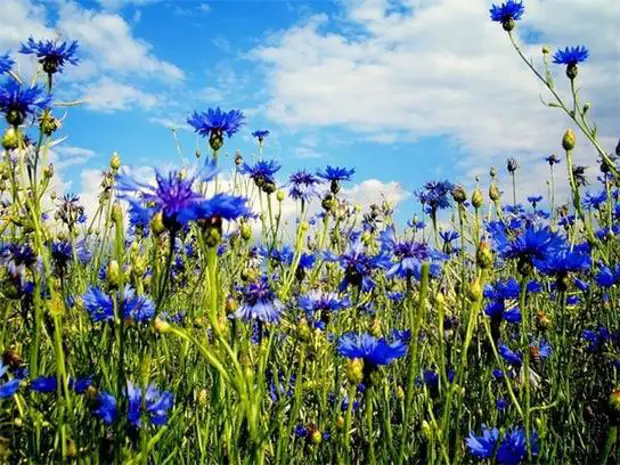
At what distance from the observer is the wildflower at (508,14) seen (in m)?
3.67

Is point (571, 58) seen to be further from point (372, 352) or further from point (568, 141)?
point (372, 352)

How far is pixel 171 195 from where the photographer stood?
46.3 inches

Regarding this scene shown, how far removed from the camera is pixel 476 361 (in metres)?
2.29

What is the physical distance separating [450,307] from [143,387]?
186 cm

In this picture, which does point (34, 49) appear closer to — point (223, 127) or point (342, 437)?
point (223, 127)

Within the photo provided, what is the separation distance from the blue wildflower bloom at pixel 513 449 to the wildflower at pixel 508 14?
2.67 metres

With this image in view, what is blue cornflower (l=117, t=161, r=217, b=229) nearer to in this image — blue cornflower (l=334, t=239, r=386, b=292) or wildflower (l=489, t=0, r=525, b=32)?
blue cornflower (l=334, t=239, r=386, b=292)

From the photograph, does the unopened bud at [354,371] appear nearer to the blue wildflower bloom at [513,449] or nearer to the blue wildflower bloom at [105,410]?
the blue wildflower bloom at [513,449]

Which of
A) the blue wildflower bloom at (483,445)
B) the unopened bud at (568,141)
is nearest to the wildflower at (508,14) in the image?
the unopened bud at (568,141)

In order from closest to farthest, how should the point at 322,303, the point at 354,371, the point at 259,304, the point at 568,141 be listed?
the point at 354,371, the point at 259,304, the point at 322,303, the point at 568,141

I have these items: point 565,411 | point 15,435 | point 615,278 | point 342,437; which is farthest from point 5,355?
point 615,278

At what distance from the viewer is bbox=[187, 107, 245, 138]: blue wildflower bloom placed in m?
2.41

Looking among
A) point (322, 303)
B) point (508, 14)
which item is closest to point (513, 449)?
point (322, 303)

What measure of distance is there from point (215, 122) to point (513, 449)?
5.15ft
